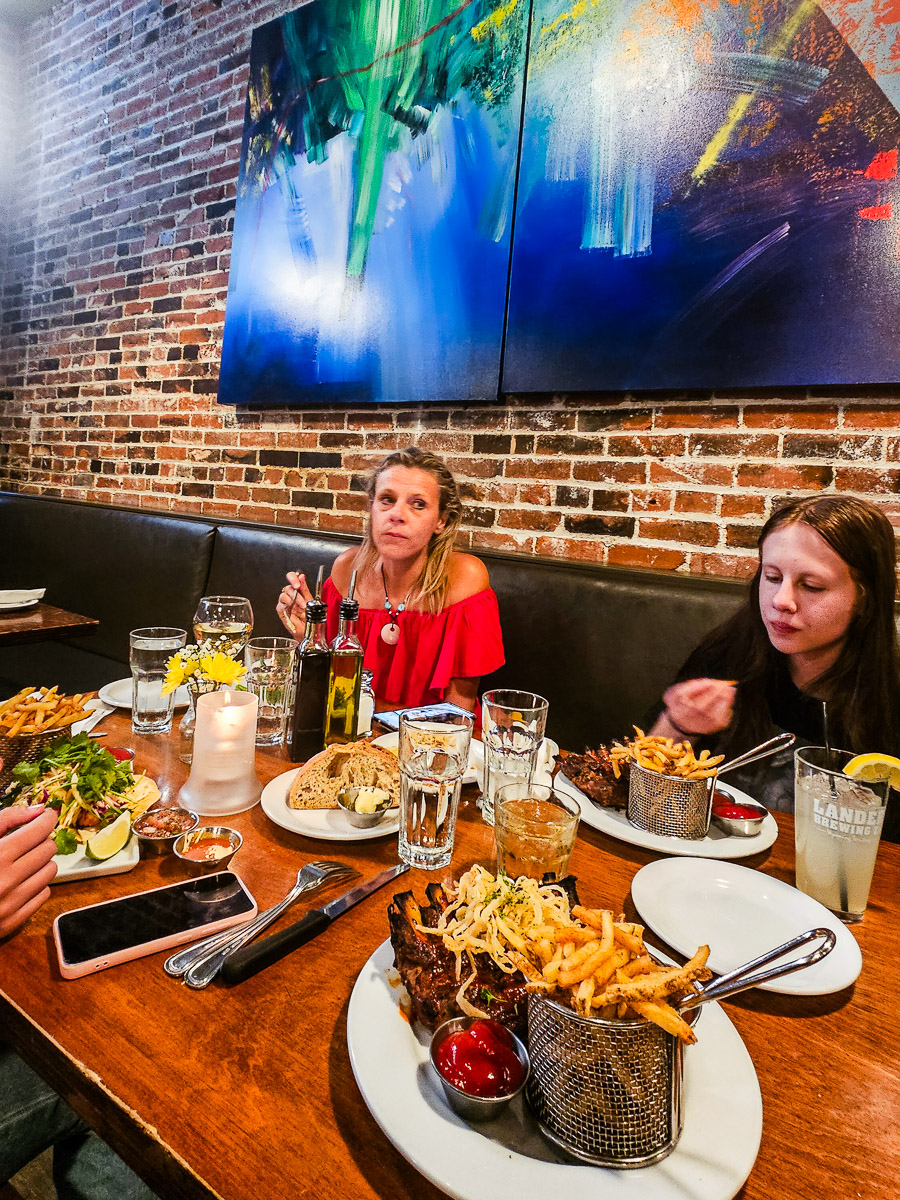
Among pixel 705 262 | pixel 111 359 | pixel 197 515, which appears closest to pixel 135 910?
pixel 705 262

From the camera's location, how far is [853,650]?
154 centimetres

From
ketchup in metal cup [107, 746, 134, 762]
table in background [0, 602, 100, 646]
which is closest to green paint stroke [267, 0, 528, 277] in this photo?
table in background [0, 602, 100, 646]

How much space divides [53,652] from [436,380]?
2.25 metres

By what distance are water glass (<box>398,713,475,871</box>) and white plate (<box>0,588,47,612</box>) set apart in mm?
1956

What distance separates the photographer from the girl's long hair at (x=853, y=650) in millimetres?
1522

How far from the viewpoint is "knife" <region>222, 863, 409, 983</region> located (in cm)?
63

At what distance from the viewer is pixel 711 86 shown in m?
1.89

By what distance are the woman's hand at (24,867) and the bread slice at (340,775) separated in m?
0.33

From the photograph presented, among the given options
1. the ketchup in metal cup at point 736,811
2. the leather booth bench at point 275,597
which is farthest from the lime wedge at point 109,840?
the leather booth bench at point 275,597

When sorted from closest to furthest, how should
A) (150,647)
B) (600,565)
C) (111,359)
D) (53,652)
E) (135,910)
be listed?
(135,910) → (150,647) → (600,565) → (53,652) → (111,359)

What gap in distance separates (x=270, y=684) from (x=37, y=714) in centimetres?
41

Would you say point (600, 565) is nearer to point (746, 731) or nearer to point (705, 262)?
point (746, 731)

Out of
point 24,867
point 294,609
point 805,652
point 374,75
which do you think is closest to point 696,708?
point 805,652

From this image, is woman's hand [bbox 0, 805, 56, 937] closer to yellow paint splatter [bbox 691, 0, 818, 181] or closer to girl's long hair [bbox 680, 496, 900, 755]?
girl's long hair [bbox 680, 496, 900, 755]
